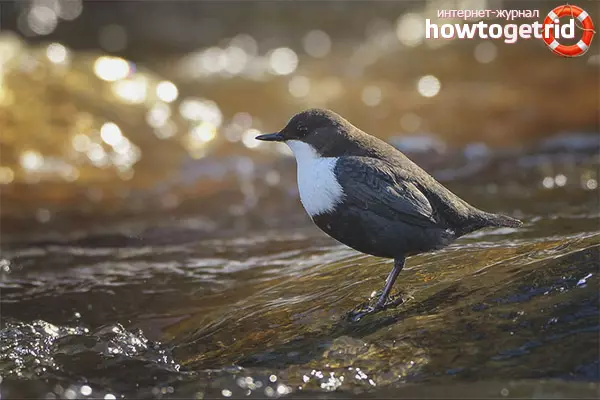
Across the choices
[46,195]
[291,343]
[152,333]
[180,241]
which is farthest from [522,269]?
[46,195]

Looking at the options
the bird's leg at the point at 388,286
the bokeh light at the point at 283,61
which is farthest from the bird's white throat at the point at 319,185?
the bokeh light at the point at 283,61

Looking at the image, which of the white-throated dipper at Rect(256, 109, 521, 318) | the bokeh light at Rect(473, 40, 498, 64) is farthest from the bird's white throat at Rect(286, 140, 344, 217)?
the bokeh light at Rect(473, 40, 498, 64)

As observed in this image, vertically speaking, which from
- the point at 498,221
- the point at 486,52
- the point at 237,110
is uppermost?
the point at 486,52

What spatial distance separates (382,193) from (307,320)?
2.21ft

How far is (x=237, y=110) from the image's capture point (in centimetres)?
954

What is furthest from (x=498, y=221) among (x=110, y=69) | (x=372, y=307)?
(x=110, y=69)

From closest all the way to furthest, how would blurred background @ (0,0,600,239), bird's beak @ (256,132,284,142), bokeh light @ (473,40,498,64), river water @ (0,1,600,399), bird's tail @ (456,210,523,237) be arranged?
river water @ (0,1,600,399) → bird's tail @ (456,210,523,237) → bird's beak @ (256,132,284,142) → blurred background @ (0,0,600,239) → bokeh light @ (473,40,498,64)

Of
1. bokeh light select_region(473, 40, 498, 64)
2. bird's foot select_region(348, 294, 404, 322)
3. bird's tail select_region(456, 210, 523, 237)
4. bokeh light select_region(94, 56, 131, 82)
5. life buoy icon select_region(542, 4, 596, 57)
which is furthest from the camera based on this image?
bokeh light select_region(473, 40, 498, 64)

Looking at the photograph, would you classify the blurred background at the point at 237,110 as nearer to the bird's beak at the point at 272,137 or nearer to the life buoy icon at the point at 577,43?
the life buoy icon at the point at 577,43

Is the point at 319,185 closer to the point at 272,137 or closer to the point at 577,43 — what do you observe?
the point at 272,137

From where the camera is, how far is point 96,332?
13.4 ft

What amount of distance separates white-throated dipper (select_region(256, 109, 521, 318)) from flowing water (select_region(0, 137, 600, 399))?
0.22 metres

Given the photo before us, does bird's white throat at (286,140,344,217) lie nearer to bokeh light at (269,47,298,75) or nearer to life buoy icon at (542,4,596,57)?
life buoy icon at (542,4,596,57)

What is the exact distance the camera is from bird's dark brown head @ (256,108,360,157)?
397 centimetres
